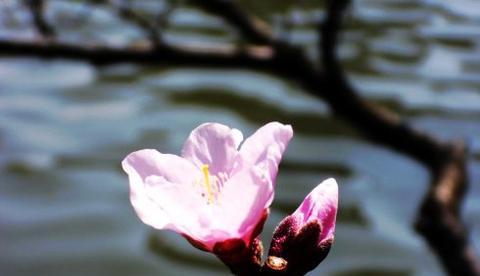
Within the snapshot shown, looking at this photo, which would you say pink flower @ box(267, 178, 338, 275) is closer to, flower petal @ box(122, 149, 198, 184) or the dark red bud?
the dark red bud

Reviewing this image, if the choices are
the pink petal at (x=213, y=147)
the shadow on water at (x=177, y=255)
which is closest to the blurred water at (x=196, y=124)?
the shadow on water at (x=177, y=255)

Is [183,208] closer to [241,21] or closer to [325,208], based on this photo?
[325,208]

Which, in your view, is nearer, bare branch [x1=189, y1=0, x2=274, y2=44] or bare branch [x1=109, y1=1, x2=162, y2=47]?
bare branch [x1=109, y1=1, x2=162, y2=47]

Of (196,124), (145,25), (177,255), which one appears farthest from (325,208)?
(196,124)

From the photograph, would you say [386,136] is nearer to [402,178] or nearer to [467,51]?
[402,178]

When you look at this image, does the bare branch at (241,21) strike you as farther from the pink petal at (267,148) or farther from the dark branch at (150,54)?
the pink petal at (267,148)

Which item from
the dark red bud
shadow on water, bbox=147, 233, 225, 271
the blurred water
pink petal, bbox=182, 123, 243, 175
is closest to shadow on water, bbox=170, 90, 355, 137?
the blurred water
